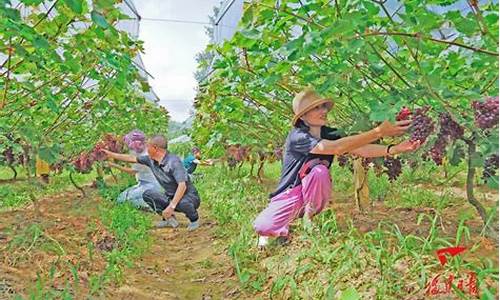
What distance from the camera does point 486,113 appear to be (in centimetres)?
132

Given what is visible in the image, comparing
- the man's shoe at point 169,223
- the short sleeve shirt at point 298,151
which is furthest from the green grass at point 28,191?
the short sleeve shirt at point 298,151

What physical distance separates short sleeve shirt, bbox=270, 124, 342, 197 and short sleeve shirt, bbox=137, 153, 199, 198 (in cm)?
166

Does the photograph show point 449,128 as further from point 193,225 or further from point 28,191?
point 28,191

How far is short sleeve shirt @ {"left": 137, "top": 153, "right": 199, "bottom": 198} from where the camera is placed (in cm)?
439

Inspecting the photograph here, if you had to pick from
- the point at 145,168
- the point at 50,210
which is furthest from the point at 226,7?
the point at 50,210

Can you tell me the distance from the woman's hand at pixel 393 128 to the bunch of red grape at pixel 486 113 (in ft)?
1.54

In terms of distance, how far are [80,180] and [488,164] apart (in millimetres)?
7043

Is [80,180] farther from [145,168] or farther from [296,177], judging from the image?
[296,177]

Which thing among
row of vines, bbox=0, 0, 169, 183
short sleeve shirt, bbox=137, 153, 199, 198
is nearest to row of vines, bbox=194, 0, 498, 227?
row of vines, bbox=0, 0, 169, 183

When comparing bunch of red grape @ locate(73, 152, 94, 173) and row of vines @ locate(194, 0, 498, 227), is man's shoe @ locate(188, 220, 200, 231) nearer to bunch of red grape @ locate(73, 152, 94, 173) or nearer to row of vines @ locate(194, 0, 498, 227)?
bunch of red grape @ locate(73, 152, 94, 173)

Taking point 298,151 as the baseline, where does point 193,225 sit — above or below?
below

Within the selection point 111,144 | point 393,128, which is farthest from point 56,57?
point 111,144

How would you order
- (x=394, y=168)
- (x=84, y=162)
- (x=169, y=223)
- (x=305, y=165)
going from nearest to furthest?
1. (x=394, y=168)
2. (x=305, y=165)
3. (x=169, y=223)
4. (x=84, y=162)

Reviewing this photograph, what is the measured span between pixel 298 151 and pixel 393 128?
73cm
